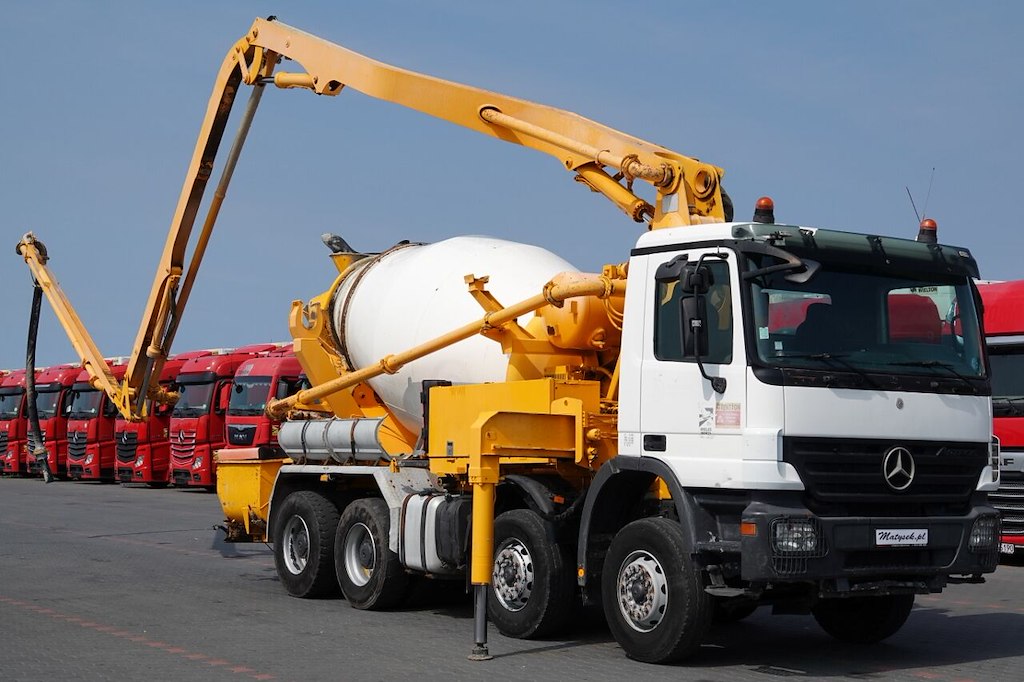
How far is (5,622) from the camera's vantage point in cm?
1141

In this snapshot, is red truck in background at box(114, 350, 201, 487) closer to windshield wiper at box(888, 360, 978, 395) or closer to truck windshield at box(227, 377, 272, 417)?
truck windshield at box(227, 377, 272, 417)

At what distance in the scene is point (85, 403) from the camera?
122 feet

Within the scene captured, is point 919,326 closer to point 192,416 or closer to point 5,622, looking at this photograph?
point 5,622

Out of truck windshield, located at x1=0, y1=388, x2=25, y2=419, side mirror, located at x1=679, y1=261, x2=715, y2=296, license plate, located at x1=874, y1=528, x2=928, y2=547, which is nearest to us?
side mirror, located at x1=679, y1=261, x2=715, y2=296

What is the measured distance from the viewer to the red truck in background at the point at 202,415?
3200 centimetres

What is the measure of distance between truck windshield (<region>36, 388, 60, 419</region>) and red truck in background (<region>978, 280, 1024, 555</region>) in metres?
28.7

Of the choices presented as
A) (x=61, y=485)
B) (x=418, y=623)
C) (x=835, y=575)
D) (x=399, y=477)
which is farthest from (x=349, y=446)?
(x=61, y=485)

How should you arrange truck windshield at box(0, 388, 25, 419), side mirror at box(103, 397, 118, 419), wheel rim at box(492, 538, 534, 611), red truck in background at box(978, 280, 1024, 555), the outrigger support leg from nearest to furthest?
the outrigger support leg < wheel rim at box(492, 538, 534, 611) < red truck in background at box(978, 280, 1024, 555) < side mirror at box(103, 397, 118, 419) < truck windshield at box(0, 388, 25, 419)

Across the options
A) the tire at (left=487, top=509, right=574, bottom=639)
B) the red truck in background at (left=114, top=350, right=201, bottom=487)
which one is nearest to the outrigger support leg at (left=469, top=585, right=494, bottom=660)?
the tire at (left=487, top=509, right=574, bottom=639)

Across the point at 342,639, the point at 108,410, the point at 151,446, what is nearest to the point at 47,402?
the point at 108,410

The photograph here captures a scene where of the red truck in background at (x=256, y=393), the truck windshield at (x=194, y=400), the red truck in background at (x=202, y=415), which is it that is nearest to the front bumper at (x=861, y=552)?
the red truck in background at (x=256, y=393)

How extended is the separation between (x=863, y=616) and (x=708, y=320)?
3.04 meters

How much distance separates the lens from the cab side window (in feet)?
29.6

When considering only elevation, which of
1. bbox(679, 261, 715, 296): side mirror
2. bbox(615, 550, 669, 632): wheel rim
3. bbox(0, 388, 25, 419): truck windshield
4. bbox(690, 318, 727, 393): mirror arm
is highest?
bbox(0, 388, 25, 419): truck windshield
